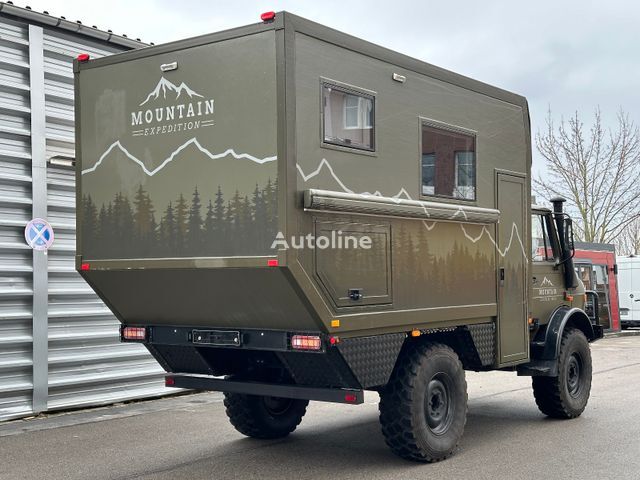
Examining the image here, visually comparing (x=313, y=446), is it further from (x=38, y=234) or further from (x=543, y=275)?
(x=38, y=234)

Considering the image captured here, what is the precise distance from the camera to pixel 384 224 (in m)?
6.93

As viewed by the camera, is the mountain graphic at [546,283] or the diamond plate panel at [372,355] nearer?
the diamond plate panel at [372,355]

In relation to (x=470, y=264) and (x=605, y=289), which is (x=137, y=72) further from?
(x=605, y=289)

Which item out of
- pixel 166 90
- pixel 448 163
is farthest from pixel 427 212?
pixel 166 90

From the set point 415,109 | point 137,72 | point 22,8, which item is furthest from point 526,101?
point 22,8

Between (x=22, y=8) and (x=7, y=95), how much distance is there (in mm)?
1011

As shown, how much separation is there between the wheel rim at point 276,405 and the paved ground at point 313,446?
29 centimetres

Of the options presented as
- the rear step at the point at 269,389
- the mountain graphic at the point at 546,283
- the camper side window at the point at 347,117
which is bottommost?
the rear step at the point at 269,389

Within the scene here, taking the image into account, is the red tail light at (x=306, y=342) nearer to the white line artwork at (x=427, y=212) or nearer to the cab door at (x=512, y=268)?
the white line artwork at (x=427, y=212)

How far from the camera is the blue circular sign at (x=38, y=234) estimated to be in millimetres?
9711

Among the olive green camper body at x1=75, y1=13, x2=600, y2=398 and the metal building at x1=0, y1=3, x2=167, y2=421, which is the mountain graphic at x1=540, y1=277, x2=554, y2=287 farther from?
the metal building at x1=0, y1=3, x2=167, y2=421

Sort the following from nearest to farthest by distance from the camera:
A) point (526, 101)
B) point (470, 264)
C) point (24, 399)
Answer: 1. point (470, 264)
2. point (526, 101)
3. point (24, 399)

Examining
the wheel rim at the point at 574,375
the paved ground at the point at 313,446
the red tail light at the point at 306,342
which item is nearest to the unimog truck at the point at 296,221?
the red tail light at the point at 306,342

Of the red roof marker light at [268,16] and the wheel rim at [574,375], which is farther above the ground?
the red roof marker light at [268,16]
